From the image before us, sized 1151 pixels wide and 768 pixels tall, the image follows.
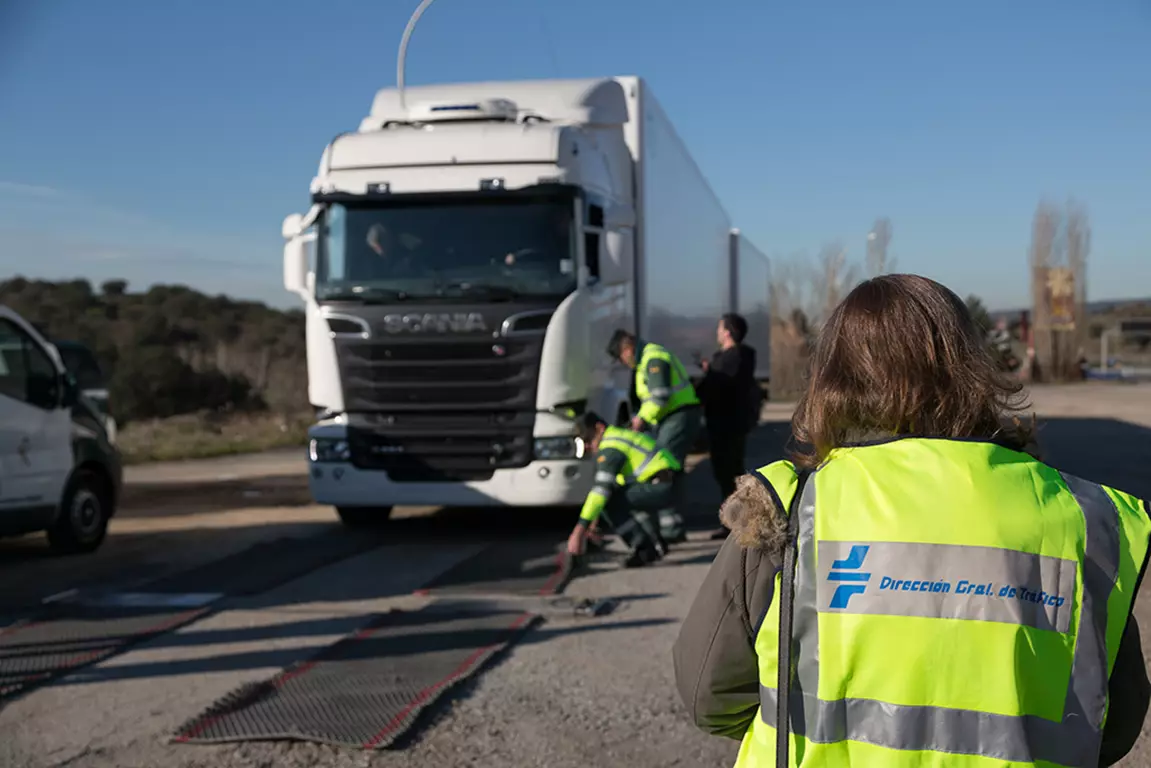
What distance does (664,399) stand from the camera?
30.2 feet

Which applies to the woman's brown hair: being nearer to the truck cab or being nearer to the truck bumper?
the truck cab

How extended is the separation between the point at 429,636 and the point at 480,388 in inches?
135

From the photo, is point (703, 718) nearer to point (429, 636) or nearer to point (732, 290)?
point (429, 636)

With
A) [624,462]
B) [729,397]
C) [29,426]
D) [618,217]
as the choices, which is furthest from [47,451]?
[729,397]

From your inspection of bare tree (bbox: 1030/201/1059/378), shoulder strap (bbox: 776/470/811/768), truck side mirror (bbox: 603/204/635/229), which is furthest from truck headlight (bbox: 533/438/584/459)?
bare tree (bbox: 1030/201/1059/378)

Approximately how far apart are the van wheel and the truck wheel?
203 centimetres

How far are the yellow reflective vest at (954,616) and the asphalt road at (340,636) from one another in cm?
298

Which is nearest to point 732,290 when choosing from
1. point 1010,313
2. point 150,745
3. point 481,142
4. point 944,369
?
point 481,142

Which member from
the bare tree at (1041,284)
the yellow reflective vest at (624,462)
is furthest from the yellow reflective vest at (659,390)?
the bare tree at (1041,284)

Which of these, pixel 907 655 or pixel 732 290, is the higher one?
pixel 732 290

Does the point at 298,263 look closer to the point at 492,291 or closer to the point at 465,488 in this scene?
the point at 492,291

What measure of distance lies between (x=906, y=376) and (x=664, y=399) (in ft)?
24.1

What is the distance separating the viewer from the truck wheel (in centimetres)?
1091

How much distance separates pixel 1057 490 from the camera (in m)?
1.76
